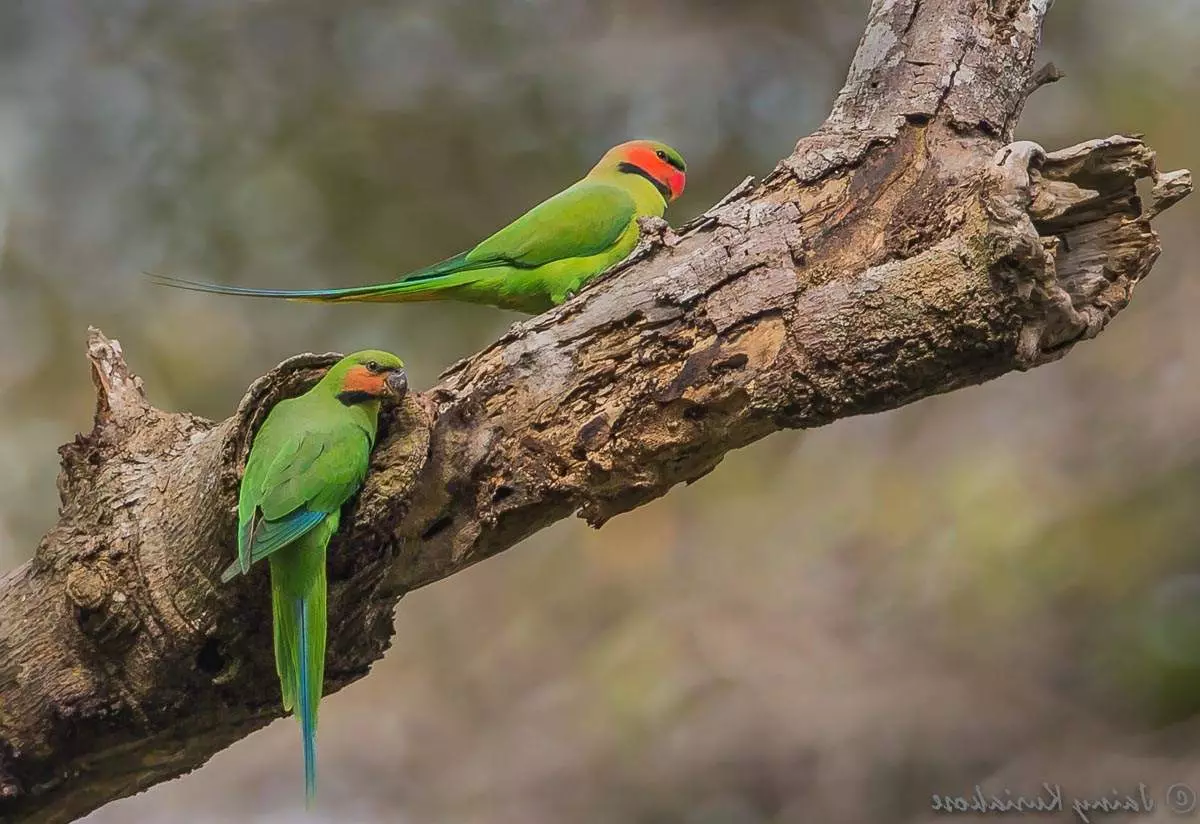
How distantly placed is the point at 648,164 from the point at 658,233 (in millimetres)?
1276

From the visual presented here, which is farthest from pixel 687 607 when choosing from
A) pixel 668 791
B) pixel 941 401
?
pixel 941 401

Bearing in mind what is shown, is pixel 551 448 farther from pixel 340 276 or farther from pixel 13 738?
pixel 340 276

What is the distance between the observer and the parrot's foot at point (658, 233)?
83.9 inches

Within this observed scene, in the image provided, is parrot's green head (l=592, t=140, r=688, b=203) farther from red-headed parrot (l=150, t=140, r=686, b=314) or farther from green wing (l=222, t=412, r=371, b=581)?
green wing (l=222, t=412, r=371, b=581)

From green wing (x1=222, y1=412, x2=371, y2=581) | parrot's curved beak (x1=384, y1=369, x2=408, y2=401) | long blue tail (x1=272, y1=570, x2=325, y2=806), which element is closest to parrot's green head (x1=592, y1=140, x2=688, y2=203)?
parrot's curved beak (x1=384, y1=369, x2=408, y2=401)

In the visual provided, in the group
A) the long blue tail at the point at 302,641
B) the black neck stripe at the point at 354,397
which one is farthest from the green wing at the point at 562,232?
the long blue tail at the point at 302,641

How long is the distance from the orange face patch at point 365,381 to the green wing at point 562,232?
766mm

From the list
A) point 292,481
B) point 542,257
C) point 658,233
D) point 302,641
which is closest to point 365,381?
point 292,481

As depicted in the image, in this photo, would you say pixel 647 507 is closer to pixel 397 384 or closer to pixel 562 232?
pixel 562 232

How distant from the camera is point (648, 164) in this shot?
3.35m

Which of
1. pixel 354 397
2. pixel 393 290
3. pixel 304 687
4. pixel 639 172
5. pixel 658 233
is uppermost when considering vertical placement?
pixel 639 172

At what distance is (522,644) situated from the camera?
5.73 metres

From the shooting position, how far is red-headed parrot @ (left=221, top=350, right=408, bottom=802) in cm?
182

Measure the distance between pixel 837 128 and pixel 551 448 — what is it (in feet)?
3.00
